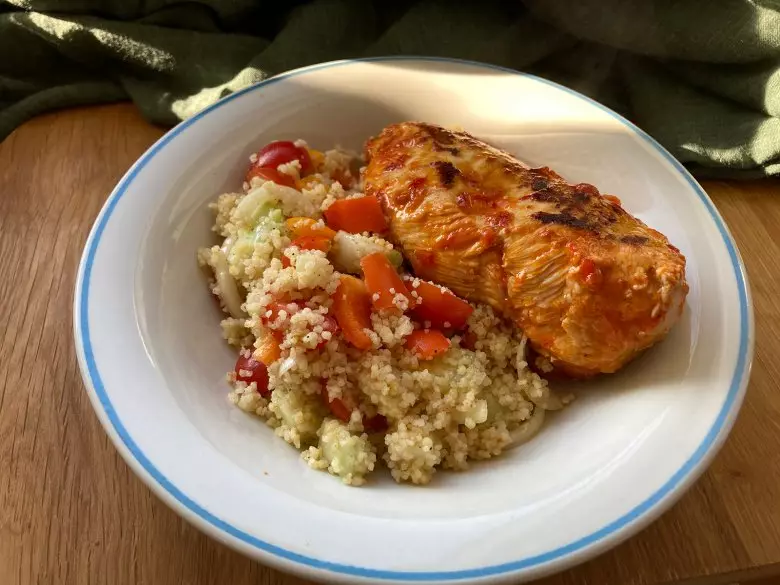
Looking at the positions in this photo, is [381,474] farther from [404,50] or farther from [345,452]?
[404,50]

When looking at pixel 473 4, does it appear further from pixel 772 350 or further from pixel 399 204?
pixel 772 350

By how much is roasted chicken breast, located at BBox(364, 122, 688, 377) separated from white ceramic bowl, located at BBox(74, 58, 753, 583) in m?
0.12

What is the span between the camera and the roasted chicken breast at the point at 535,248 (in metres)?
1.29

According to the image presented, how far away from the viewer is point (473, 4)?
218cm

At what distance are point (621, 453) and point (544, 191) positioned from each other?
587mm

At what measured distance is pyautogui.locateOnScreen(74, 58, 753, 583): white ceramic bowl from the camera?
3.38ft

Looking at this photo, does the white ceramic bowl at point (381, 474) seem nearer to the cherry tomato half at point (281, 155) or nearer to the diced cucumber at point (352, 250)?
the cherry tomato half at point (281, 155)

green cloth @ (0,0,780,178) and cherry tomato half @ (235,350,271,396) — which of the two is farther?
green cloth @ (0,0,780,178)

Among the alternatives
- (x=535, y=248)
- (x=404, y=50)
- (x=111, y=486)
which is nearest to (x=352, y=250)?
(x=535, y=248)

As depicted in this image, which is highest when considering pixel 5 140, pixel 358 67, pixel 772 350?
pixel 358 67

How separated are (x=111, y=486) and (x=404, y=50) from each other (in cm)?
151

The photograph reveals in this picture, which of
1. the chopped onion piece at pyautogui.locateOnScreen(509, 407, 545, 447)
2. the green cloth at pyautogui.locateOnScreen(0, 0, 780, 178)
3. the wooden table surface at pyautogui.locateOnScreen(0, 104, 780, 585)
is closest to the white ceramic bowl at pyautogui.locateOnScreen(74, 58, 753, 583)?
the chopped onion piece at pyautogui.locateOnScreen(509, 407, 545, 447)

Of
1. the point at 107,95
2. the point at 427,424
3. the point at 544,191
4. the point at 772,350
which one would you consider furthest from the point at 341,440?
the point at 107,95

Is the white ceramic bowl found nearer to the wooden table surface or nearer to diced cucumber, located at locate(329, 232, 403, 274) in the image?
the wooden table surface
